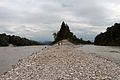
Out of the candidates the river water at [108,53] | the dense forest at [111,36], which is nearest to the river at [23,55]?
the river water at [108,53]

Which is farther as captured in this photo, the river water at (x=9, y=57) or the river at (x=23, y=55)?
the river at (x=23, y=55)

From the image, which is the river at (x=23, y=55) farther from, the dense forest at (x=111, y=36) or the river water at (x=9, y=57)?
the dense forest at (x=111, y=36)

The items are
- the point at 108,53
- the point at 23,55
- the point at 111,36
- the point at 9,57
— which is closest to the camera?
the point at 9,57

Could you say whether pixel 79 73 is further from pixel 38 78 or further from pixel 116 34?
pixel 116 34

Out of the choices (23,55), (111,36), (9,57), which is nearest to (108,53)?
(23,55)

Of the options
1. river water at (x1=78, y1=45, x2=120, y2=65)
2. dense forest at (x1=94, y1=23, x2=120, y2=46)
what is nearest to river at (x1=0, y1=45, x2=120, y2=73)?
river water at (x1=78, y1=45, x2=120, y2=65)

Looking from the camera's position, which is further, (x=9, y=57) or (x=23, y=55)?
(x=23, y=55)

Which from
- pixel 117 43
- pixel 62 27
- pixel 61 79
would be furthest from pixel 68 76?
pixel 62 27

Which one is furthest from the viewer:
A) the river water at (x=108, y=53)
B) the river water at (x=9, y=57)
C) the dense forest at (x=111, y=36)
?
the dense forest at (x=111, y=36)

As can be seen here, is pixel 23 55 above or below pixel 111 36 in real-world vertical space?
below

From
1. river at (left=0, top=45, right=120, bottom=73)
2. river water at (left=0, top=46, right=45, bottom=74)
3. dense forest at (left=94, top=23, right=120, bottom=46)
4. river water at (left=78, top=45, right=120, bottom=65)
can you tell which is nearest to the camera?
river water at (left=0, top=46, right=45, bottom=74)

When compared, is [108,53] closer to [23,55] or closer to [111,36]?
[23,55]

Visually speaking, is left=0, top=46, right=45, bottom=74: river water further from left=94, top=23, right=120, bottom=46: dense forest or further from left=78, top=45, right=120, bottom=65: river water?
left=94, top=23, right=120, bottom=46: dense forest

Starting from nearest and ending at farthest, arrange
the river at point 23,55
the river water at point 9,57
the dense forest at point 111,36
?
the river water at point 9,57 < the river at point 23,55 < the dense forest at point 111,36
